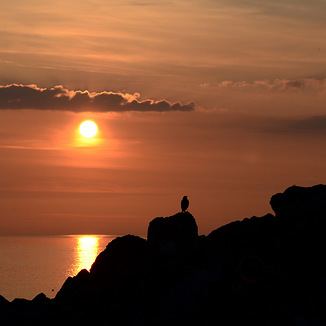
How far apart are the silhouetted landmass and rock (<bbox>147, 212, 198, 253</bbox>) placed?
511 cm

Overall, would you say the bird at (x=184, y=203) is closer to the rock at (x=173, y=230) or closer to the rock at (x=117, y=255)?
the rock at (x=173, y=230)

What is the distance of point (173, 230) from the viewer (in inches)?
2677

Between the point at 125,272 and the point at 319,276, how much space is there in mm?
15185

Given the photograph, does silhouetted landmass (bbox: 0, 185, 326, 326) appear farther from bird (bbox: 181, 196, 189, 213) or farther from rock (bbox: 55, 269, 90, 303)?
bird (bbox: 181, 196, 189, 213)

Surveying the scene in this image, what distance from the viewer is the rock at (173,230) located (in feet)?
219

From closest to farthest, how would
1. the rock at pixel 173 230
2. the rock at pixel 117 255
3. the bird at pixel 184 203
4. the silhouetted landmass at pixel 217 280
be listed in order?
1. the silhouetted landmass at pixel 217 280
2. the rock at pixel 117 255
3. the rock at pixel 173 230
4. the bird at pixel 184 203

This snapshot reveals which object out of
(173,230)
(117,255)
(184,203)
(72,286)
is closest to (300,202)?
(117,255)

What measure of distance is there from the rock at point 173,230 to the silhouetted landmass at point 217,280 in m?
5.11

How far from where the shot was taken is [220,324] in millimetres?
47188

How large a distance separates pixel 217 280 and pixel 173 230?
18.0 metres

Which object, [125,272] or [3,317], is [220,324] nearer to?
[125,272]

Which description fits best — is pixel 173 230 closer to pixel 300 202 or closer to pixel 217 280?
pixel 217 280

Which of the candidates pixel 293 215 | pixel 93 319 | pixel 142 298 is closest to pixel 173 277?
pixel 142 298

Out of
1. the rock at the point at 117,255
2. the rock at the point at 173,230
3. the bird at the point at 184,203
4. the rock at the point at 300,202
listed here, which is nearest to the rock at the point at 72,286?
the rock at the point at 117,255
